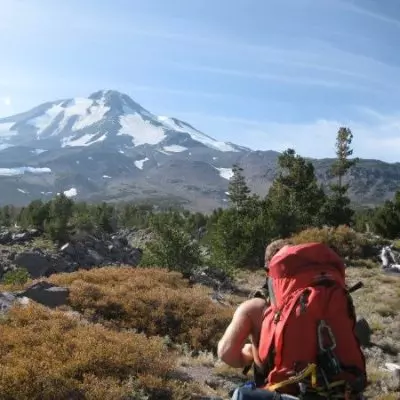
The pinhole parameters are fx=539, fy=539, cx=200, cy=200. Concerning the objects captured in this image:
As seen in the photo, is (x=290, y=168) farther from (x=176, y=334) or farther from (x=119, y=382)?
(x=119, y=382)

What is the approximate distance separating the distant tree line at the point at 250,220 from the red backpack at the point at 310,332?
20.1 m

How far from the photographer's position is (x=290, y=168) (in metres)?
47.2

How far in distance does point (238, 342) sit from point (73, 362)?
343 centimetres

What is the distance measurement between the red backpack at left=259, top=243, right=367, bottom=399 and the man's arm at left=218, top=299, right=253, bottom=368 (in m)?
0.36

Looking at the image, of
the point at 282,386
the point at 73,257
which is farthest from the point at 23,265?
the point at 282,386

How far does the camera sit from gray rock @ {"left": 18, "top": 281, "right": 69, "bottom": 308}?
1157 cm

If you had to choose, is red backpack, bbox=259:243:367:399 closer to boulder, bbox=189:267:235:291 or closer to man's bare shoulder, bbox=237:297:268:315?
man's bare shoulder, bbox=237:297:268:315

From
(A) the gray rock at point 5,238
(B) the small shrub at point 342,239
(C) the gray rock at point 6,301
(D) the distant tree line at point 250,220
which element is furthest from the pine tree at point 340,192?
(C) the gray rock at point 6,301

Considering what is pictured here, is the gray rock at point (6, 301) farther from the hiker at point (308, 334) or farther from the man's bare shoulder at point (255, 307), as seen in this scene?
the hiker at point (308, 334)

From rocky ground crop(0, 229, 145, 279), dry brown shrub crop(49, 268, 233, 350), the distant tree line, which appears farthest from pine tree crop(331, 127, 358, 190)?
dry brown shrub crop(49, 268, 233, 350)

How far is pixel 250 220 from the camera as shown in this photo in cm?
3123

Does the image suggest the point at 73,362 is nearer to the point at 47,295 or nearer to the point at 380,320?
the point at 47,295

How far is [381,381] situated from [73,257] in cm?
3964

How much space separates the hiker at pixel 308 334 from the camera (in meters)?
3.76
